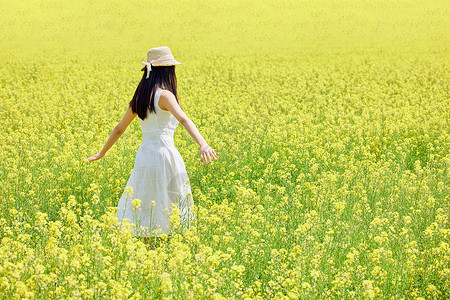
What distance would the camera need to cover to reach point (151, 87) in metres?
4.72

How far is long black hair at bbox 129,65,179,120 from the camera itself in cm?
468

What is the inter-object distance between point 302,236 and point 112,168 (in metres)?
3.13

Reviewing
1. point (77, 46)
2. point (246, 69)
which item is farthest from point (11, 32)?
point (246, 69)

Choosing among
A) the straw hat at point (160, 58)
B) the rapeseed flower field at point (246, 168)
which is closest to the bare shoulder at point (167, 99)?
the straw hat at point (160, 58)

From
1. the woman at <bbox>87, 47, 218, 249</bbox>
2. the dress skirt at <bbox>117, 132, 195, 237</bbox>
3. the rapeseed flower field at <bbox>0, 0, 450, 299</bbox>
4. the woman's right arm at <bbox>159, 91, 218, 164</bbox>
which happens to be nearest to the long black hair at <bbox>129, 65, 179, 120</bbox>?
the woman at <bbox>87, 47, 218, 249</bbox>

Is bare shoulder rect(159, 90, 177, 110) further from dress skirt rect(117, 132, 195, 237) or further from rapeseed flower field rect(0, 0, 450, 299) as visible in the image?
rapeseed flower field rect(0, 0, 450, 299)

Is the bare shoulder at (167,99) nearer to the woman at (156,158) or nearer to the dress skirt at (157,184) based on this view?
the woman at (156,158)

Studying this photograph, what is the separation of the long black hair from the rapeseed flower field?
0.82 m

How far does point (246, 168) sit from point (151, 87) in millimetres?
2511

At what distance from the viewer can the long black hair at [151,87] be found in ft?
15.4

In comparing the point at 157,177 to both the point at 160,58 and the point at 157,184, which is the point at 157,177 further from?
the point at 160,58

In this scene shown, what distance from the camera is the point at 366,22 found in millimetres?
36719

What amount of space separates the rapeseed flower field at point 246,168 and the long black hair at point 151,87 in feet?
2.70

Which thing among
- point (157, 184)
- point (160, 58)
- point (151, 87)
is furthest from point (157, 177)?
point (160, 58)
